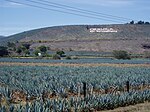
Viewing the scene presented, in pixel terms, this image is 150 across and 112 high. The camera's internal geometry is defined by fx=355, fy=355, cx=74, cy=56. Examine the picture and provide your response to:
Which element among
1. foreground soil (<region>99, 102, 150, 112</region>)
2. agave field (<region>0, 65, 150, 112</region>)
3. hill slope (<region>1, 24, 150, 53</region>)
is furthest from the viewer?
hill slope (<region>1, 24, 150, 53</region>)

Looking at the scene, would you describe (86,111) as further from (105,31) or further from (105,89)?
(105,31)

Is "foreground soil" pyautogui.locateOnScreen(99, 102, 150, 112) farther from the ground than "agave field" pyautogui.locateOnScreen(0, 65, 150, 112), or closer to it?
closer to it

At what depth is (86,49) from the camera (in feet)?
435

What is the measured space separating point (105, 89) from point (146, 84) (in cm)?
633

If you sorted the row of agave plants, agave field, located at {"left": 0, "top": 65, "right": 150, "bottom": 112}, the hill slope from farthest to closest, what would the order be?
1. the hill slope
2. agave field, located at {"left": 0, "top": 65, "right": 150, "bottom": 112}
3. the row of agave plants

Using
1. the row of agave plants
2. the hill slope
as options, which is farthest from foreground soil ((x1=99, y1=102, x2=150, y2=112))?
the hill slope

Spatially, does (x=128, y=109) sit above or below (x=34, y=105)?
below

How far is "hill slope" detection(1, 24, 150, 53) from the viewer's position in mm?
133625

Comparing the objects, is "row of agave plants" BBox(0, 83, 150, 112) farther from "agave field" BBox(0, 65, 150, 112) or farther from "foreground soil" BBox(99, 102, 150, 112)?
"foreground soil" BBox(99, 102, 150, 112)

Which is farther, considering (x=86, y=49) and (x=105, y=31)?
(x=105, y=31)

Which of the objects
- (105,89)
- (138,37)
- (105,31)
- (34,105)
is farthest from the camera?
(105,31)

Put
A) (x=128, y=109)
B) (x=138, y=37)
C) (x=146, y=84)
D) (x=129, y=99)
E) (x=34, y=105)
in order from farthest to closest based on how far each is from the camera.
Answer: (x=138, y=37) < (x=146, y=84) < (x=129, y=99) < (x=128, y=109) < (x=34, y=105)

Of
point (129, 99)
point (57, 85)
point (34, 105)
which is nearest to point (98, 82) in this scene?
point (57, 85)

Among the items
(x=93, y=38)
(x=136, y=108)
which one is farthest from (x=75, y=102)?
(x=93, y=38)
